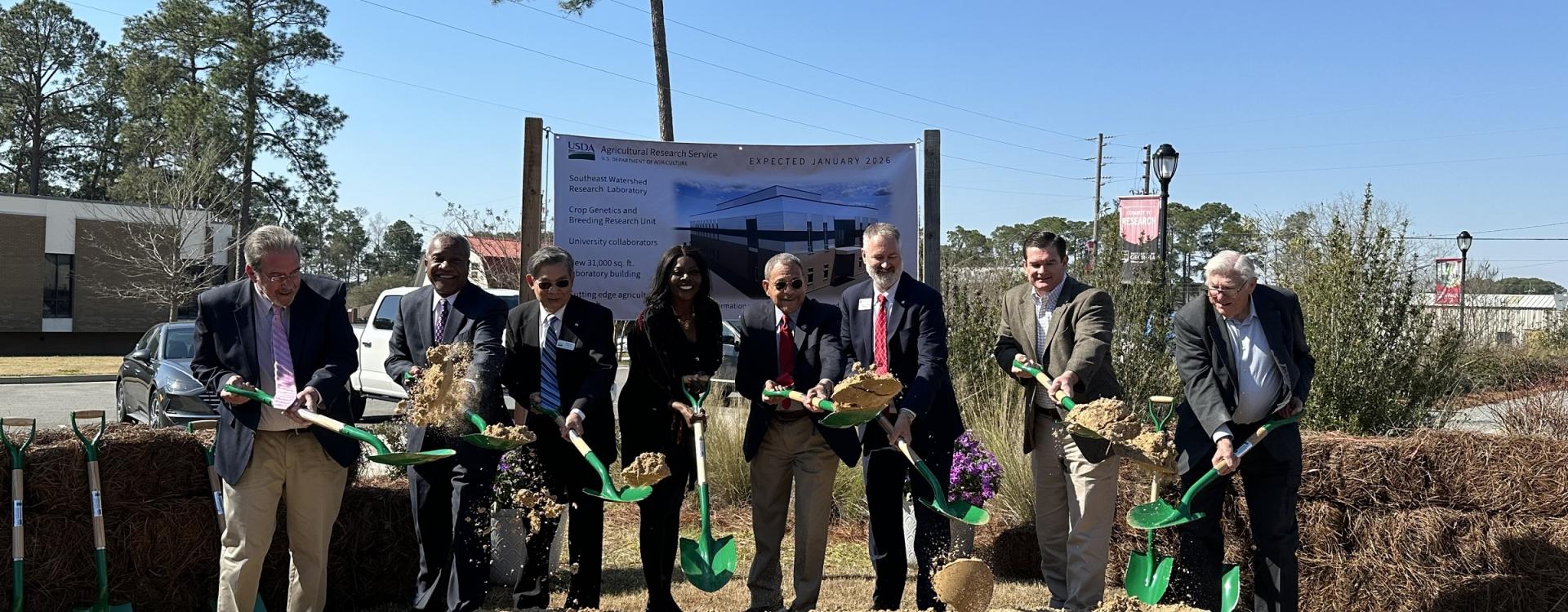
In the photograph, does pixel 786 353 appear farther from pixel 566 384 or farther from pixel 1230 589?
pixel 1230 589

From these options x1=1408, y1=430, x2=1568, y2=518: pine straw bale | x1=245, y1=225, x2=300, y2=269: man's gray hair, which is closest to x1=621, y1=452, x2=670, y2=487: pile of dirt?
x1=245, y1=225, x2=300, y2=269: man's gray hair

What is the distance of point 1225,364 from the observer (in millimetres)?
4016

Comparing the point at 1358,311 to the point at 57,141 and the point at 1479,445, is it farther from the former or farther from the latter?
the point at 57,141

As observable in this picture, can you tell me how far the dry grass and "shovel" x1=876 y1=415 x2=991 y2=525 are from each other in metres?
22.0

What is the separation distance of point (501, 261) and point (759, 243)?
54.3ft

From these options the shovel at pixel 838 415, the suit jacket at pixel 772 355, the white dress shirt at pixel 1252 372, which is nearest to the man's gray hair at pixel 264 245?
the suit jacket at pixel 772 355

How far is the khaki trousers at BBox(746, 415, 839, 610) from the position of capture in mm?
4320

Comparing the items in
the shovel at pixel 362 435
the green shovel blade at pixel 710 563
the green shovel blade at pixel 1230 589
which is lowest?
the green shovel blade at pixel 1230 589

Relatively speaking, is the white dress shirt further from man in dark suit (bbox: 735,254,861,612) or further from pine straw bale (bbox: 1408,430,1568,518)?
man in dark suit (bbox: 735,254,861,612)

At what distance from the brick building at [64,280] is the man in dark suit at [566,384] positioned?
2927 centimetres

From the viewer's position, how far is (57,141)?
132 feet

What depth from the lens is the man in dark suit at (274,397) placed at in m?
3.64

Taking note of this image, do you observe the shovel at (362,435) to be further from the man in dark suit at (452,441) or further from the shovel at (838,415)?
the shovel at (838,415)

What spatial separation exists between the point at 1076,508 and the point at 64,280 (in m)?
35.4
